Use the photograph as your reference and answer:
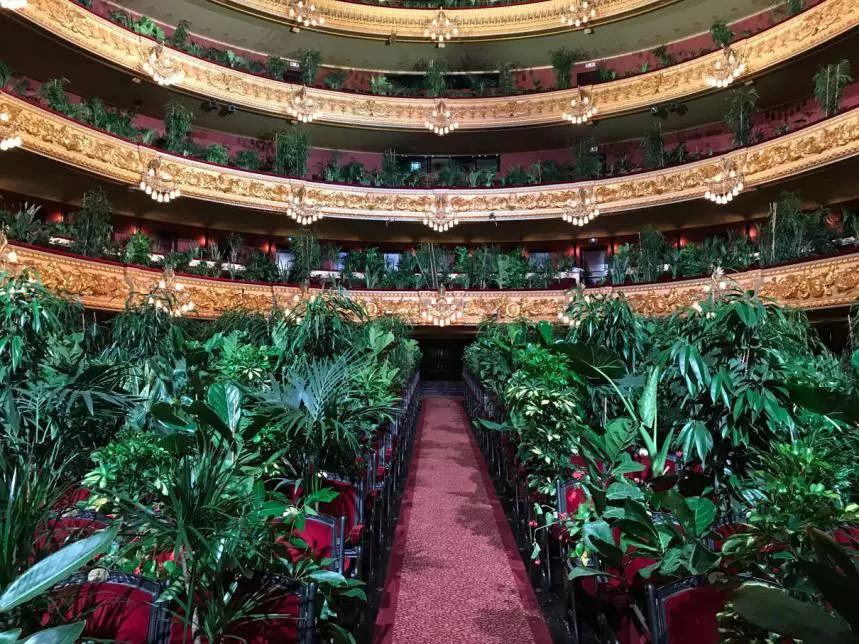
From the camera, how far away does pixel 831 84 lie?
1248cm

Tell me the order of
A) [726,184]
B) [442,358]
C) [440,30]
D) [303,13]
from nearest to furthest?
1. [726,184]
2. [303,13]
3. [440,30]
4. [442,358]

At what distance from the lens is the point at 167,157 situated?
14.4 m

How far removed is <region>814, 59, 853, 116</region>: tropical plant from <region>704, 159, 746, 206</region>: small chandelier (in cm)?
220

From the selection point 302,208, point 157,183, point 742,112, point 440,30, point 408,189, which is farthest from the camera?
point 440,30

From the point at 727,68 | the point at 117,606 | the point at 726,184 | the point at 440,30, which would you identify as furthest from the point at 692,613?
the point at 440,30

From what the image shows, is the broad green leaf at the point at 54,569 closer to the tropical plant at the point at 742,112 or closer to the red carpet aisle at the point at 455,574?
the red carpet aisle at the point at 455,574

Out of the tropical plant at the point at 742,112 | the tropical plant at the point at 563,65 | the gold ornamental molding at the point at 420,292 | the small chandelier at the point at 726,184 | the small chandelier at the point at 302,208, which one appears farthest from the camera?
the tropical plant at the point at 563,65

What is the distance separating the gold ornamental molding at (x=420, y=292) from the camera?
10.9 meters

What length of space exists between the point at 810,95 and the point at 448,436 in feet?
47.7

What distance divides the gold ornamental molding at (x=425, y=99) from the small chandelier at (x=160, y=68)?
0.26ft

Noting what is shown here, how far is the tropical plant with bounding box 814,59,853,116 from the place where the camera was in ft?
40.7

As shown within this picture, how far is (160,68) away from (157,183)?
3.23 meters

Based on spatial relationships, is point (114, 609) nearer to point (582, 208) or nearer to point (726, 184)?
point (726, 184)

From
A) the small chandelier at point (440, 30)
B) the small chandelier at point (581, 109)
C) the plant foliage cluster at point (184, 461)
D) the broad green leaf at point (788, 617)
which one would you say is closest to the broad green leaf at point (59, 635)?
the plant foliage cluster at point (184, 461)
